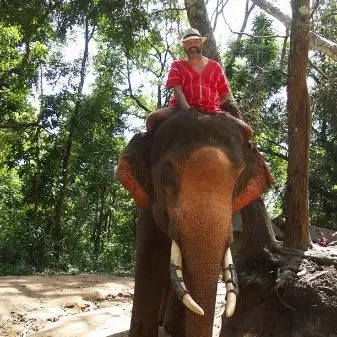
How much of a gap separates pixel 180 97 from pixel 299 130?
1.38 meters

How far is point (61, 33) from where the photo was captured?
10461mm

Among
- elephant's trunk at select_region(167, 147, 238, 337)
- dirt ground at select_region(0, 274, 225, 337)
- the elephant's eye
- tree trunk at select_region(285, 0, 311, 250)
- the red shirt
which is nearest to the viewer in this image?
elephant's trunk at select_region(167, 147, 238, 337)

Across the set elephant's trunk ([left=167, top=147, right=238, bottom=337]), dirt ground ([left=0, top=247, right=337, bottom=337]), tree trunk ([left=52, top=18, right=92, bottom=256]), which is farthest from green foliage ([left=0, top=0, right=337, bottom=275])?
elephant's trunk ([left=167, top=147, right=238, bottom=337])

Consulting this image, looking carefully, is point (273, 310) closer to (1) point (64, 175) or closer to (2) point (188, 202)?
(2) point (188, 202)

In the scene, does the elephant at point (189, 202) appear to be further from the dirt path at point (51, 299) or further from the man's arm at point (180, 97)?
the dirt path at point (51, 299)

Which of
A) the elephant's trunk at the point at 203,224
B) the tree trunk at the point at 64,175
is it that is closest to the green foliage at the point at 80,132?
the tree trunk at the point at 64,175

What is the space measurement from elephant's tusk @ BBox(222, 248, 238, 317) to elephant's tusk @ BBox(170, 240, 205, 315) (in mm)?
158

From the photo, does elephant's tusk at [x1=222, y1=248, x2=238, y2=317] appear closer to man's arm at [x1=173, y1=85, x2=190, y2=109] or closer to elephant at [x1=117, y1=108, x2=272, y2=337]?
elephant at [x1=117, y1=108, x2=272, y2=337]

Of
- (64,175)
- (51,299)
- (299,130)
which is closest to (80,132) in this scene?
(64,175)

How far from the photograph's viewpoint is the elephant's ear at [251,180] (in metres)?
3.85

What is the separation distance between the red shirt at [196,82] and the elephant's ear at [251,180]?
441 mm

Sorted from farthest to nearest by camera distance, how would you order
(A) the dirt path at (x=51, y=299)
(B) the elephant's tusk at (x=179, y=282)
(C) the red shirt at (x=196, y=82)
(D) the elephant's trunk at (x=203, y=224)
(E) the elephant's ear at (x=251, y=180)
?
1. (A) the dirt path at (x=51, y=299)
2. (C) the red shirt at (x=196, y=82)
3. (E) the elephant's ear at (x=251, y=180)
4. (D) the elephant's trunk at (x=203, y=224)
5. (B) the elephant's tusk at (x=179, y=282)

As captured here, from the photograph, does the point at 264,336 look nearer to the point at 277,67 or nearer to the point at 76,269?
the point at 76,269

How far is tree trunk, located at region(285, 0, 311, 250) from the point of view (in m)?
4.85
